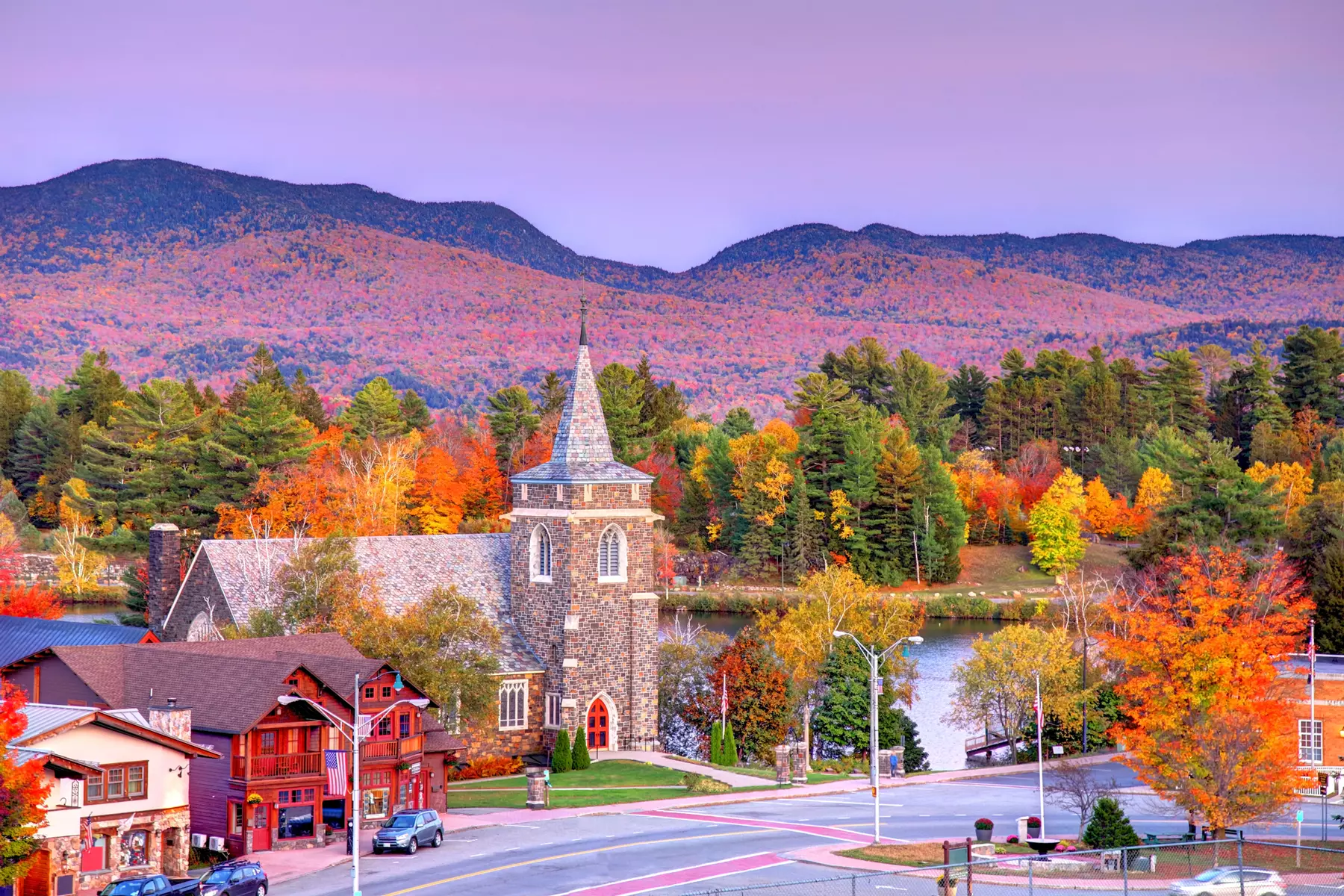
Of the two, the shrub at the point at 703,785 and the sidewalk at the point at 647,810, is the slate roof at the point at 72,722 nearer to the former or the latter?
the sidewalk at the point at 647,810

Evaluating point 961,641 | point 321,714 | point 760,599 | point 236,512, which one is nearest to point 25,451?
point 236,512

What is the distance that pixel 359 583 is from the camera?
6606 centimetres

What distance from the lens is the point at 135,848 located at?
45.6 metres

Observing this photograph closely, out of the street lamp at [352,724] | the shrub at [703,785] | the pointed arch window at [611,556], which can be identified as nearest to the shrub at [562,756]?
the shrub at [703,785]

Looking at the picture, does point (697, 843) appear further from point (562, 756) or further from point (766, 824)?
point (562, 756)

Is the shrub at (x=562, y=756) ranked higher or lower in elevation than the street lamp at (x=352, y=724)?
lower

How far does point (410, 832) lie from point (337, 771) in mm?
2914

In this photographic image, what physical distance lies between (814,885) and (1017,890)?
4918mm

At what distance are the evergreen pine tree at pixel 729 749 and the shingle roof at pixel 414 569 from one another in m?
8.25

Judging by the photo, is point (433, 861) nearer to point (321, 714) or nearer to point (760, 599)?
point (321, 714)

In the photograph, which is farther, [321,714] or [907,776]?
[907,776]

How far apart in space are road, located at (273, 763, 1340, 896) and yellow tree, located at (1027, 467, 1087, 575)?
74.1 meters

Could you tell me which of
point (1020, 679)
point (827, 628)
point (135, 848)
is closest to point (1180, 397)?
point (1020, 679)

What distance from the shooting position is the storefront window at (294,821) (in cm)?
4988
